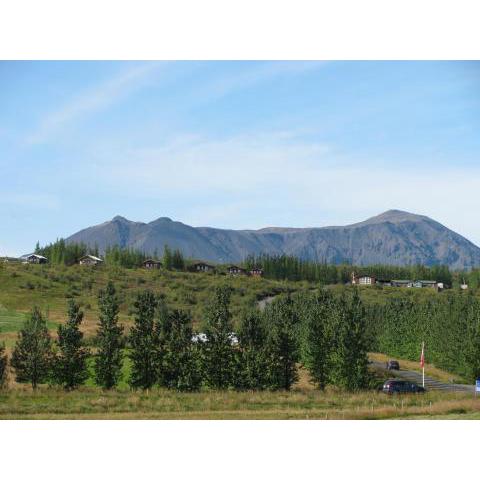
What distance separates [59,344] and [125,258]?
69.8 metres

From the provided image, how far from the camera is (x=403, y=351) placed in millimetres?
63375

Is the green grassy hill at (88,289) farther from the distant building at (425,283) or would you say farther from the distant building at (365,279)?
the distant building at (425,283)

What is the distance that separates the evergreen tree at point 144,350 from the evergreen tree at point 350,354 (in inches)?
393

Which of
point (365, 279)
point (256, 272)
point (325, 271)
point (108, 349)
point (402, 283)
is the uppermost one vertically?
point (325, 271)

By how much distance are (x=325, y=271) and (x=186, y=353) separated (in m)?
96.8

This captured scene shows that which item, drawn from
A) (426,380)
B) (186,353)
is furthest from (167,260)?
(186,353)

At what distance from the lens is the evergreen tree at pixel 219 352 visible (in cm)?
3441

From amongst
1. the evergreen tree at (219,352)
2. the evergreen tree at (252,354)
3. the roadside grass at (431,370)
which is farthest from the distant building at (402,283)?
the evergreen tree at (219,352)

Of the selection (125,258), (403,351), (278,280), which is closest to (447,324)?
(403,351)

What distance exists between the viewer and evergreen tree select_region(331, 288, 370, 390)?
3534cm

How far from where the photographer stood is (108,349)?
109ft

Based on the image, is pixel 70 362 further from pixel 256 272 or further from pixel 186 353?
pixel 256 272
